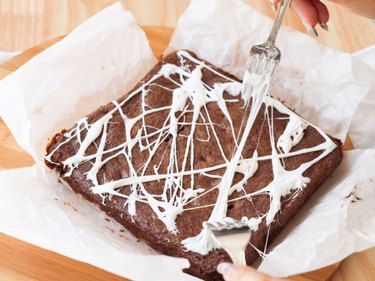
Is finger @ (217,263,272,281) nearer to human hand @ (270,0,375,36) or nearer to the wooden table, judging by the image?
human hand @ (270,0,375,36)

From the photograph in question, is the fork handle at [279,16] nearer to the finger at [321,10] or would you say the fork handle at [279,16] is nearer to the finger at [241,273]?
the finger at [321,10]

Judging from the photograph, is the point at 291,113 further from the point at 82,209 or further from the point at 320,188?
the point at 82,209

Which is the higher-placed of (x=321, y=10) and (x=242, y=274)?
(x=321, y=10)

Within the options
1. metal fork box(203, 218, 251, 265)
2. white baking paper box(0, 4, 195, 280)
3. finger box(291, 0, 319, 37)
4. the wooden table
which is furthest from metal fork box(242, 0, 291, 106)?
the wooden table

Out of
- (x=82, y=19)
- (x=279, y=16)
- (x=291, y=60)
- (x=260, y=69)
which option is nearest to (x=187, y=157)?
(x=260, y=69)

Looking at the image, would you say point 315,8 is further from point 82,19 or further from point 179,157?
point 82,19

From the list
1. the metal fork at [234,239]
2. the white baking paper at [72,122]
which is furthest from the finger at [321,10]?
the metal fork at [234,239]
